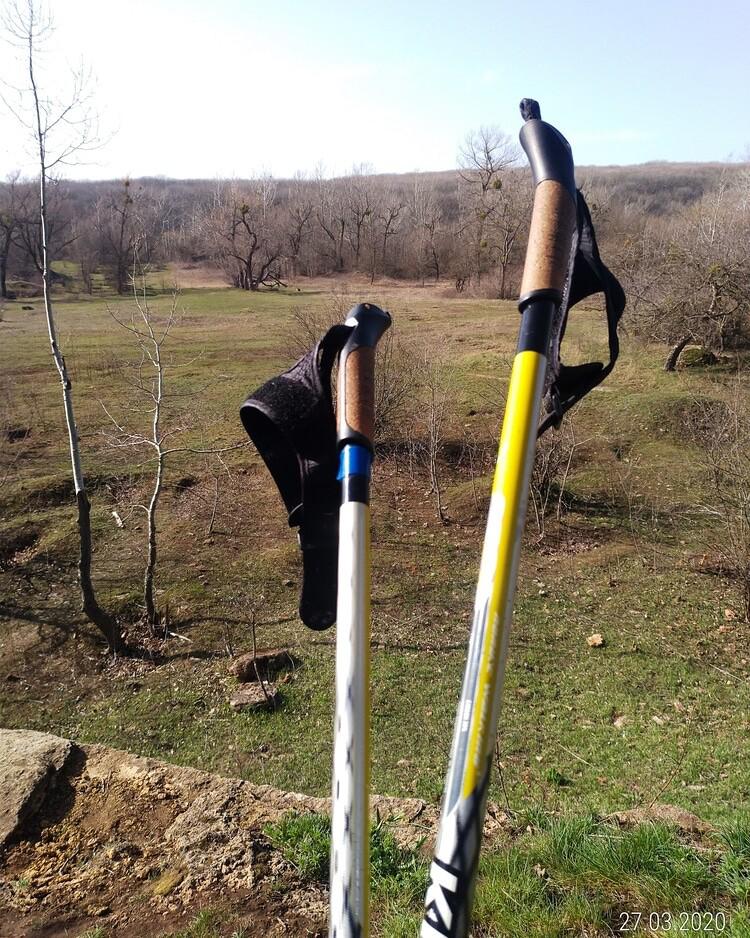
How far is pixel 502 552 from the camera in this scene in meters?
1.07

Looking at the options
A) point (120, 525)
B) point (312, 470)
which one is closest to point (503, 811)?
point (312, 470)

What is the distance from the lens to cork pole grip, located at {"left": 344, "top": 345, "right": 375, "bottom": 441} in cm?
132

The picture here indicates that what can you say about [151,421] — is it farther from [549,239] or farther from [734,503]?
[549,239]

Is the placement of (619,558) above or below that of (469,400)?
below

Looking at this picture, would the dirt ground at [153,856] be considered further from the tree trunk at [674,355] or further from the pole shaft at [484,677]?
the tree trunk at [674,355]

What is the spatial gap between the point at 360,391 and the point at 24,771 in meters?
3.34

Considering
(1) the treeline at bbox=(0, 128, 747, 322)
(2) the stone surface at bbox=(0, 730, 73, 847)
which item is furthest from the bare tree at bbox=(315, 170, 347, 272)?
(2) the stone surface at bbox=(0, 730, 73, 847)

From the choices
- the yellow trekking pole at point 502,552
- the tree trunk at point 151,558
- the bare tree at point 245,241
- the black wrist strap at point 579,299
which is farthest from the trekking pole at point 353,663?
the bare tree at point 245,241

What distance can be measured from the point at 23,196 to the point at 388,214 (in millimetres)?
35671

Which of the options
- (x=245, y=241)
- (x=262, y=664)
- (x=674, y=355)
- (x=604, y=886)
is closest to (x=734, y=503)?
(x=262, y=664)

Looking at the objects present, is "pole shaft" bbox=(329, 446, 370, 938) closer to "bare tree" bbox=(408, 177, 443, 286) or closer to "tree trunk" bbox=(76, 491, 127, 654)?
"tree trunk" bbox=(76, 491, 127, 654)

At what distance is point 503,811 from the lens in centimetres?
352

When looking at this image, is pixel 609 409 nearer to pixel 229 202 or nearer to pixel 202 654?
pixel 202 654

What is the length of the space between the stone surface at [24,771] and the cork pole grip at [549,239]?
11.6 feet
